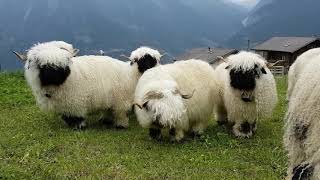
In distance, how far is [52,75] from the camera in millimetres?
10703

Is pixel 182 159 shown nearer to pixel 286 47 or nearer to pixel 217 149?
pixel 217 149

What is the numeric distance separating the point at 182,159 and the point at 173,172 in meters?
0.89

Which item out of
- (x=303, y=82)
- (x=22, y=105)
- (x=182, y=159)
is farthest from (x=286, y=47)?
(x=303, y=82)

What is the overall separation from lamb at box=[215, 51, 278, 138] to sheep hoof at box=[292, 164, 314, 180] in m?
6.52

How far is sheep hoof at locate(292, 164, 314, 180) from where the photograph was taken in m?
3.93

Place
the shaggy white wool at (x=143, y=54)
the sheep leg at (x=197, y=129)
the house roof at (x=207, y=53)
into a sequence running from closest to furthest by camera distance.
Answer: the sheep leg at (x=197, y=129) → the shaggy white wool at (x=143, y=54) → the house roof at (x=207, y=53)

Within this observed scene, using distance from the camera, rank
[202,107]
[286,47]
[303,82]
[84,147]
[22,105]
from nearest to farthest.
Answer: [303,82]
[84,147]
[202,107]
[22,105]
[286,47]

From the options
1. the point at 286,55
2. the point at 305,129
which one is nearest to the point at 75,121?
the point at 305,129

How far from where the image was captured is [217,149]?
31.9ft

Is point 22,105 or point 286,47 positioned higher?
point 286,47

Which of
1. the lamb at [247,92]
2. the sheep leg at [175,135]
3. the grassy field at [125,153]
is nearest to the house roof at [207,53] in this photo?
the lamb at [247,92]

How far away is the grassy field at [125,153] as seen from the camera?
25.9 ft

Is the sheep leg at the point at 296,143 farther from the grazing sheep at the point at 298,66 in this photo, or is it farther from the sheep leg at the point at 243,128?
the grazing sheep at the point at 298,66

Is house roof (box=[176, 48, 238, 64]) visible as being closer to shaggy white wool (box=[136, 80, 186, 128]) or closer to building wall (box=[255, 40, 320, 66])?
building wall (box=[255, 40, 320, 66])
